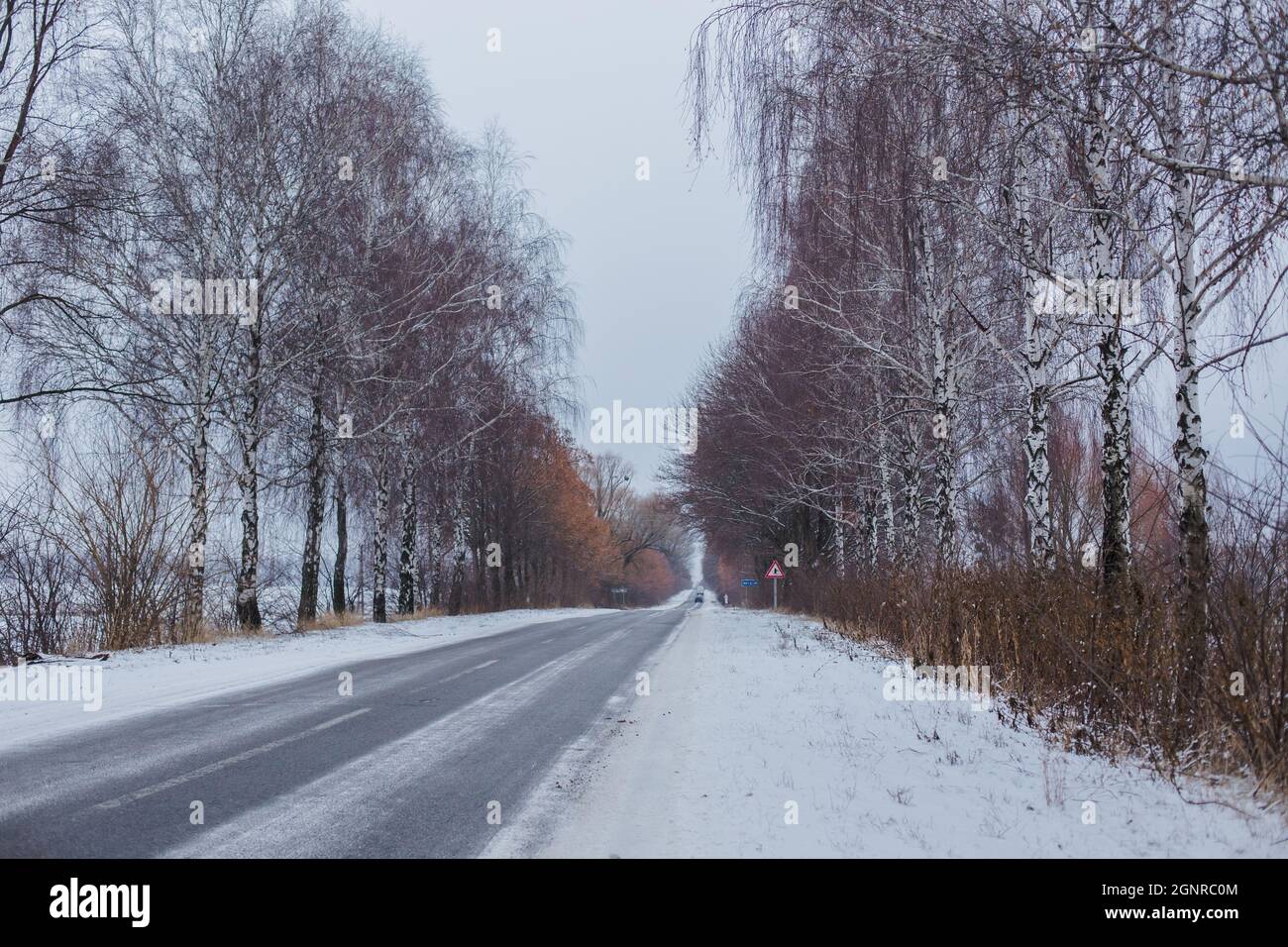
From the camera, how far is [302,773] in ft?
18.2

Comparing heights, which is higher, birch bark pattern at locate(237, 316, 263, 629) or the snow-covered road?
birch bark pattern at locate(237, 316, 263, 629)

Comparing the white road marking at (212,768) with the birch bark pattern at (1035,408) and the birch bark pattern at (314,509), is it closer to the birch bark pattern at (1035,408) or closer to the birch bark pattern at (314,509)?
the birch bark pattern at (1035,408)

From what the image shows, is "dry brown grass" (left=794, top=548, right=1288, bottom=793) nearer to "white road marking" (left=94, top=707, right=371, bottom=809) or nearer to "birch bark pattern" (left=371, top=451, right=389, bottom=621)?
"white road marking" (left=94, top=707, right=371, bottom=809)

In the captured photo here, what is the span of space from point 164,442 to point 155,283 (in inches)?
127

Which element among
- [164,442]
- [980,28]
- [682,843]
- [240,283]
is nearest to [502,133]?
[240,283]

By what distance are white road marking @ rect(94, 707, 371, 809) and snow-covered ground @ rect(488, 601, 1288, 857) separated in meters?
2.28

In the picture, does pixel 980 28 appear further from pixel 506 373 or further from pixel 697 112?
pixel 506 373

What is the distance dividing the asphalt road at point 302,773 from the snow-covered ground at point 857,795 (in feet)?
1.46

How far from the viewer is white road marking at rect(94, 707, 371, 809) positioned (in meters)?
4.79

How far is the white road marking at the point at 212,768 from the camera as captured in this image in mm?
4788

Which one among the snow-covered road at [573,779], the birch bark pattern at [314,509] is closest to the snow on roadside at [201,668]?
the snow-covered road at [573,779]

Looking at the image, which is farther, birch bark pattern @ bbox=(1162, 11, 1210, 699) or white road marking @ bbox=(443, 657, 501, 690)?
white road marking @ bbox=(443, 657, 501, 690)

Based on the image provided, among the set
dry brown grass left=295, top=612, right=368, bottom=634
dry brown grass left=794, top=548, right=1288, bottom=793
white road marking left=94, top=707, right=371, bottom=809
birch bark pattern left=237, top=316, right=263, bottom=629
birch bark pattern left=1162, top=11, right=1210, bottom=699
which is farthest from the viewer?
dry brown grass left=295, top=612, right=368, bottom=634

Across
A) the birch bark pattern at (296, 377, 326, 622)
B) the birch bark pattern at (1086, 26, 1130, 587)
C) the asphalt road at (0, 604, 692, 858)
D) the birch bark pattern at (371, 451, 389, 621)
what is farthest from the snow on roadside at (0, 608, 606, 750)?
the birch bark pattern at (1086, 26, 1130, 587)
